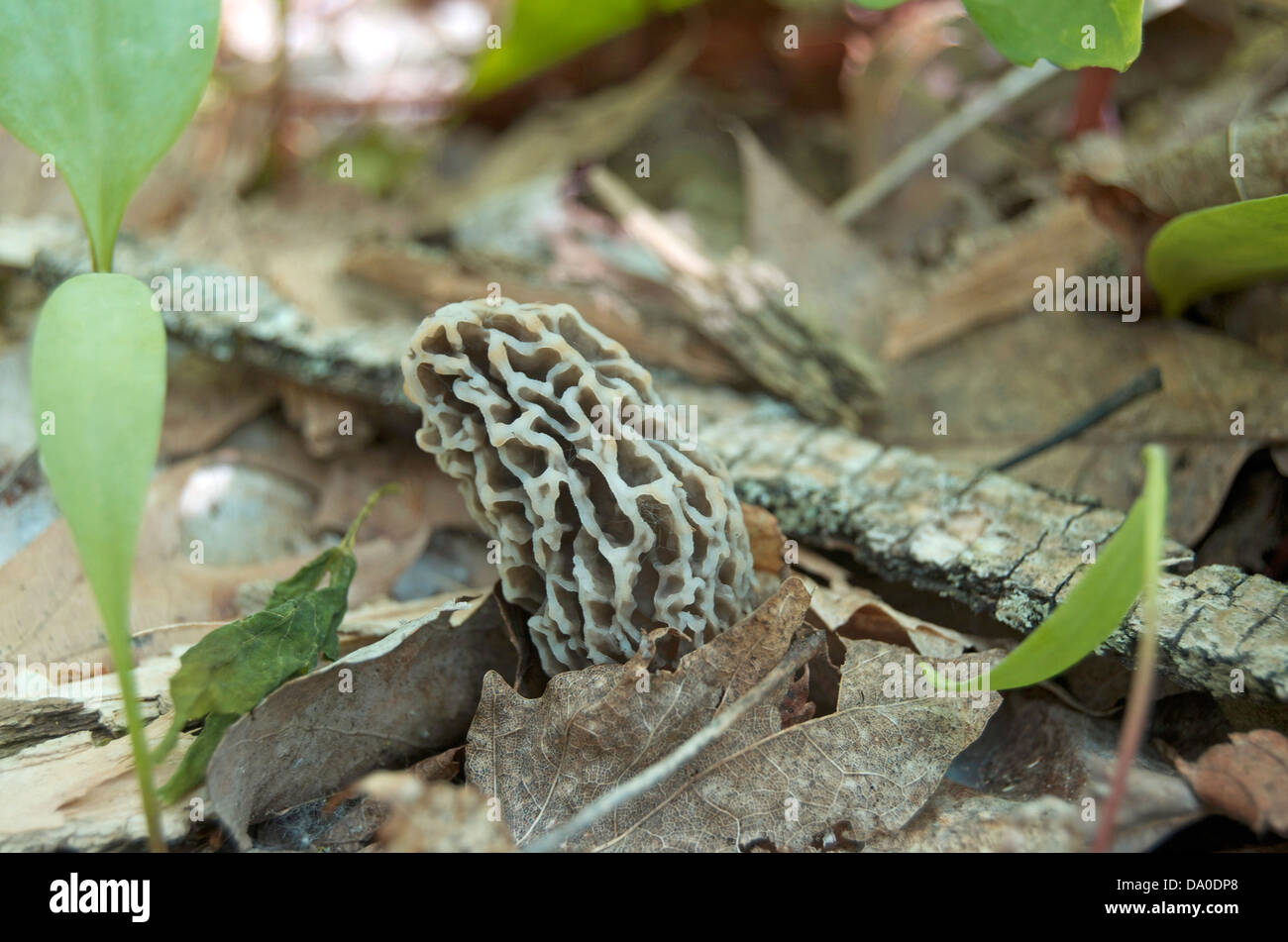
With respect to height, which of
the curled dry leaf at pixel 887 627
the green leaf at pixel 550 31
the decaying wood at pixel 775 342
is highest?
the green leaf at pixel 550 31

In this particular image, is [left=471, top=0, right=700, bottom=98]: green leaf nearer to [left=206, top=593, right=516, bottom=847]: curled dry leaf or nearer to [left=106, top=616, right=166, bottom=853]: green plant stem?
[left=206, top=593, right=516, bottom=847]: curled dry leaf

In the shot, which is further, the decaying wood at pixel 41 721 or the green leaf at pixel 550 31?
the green leaf at pixel 550 31

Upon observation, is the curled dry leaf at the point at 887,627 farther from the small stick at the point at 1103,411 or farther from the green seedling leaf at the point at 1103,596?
the small stick at the point at 1103,411

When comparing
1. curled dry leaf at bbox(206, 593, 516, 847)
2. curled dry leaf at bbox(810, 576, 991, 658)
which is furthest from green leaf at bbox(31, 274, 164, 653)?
curled dry leaf at bbox(810, 576, 991, 658)

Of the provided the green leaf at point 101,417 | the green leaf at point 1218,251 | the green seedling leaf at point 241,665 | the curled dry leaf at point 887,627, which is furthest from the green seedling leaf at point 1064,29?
the green seedling leaf at point 241,665
